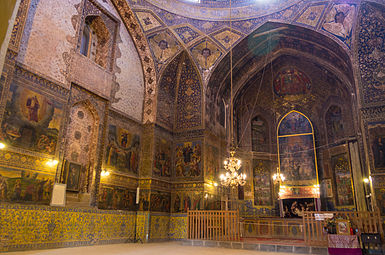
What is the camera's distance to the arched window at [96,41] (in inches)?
470

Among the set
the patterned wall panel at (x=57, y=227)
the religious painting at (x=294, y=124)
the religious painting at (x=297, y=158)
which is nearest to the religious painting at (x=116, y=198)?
the patterned wall panel at (x=57, y=227)

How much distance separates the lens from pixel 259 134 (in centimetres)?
2069

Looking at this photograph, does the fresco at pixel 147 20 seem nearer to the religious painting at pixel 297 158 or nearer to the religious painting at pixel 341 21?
the religious painting at pixel 341 21

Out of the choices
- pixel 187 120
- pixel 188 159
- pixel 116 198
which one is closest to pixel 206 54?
pixel 187 120

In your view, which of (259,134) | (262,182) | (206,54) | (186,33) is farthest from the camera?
(259,134)

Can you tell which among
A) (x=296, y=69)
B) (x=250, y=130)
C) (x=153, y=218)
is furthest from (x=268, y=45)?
(x=153, y=218)

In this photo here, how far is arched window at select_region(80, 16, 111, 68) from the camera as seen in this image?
39.2 feet

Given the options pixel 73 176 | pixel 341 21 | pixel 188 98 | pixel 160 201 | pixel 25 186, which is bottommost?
pixel 160 201

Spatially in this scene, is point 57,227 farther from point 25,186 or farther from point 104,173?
point 104,173

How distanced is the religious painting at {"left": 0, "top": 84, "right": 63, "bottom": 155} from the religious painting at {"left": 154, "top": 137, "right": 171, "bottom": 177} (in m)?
5.06

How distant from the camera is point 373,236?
8289mm

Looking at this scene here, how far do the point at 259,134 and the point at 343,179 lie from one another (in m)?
5.88

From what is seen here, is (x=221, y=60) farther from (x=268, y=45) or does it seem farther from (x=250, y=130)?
(x=250, y=130)

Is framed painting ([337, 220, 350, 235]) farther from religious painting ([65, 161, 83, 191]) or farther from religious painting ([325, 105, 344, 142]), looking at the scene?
religious painting ([325, 105, 344, 142])
